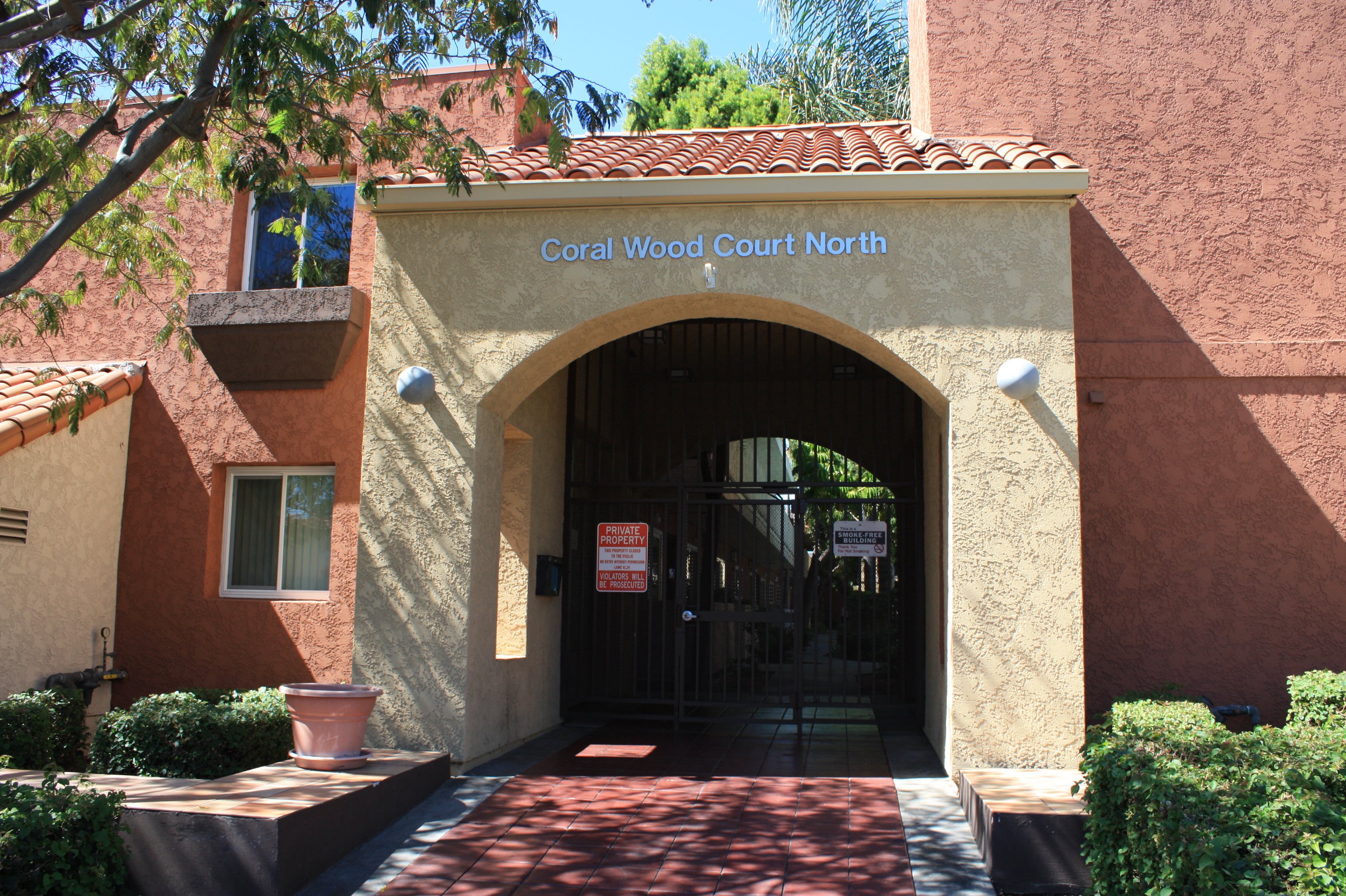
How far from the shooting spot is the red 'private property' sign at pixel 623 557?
9539mm

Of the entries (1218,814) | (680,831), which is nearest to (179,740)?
(680,831)

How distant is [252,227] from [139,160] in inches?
Answer: 150

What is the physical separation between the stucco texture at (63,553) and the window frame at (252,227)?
154 cm

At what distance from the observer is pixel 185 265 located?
8.41 meters

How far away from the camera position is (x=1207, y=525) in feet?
25.9

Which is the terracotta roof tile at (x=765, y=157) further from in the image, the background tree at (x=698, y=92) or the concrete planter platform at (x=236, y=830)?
the background tree at (x=698, y=92)

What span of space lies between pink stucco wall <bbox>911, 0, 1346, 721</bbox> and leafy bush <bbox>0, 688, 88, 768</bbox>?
7.75 meters

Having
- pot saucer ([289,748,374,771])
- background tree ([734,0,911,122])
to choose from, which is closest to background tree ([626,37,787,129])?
background tree ([734,0,911,122])

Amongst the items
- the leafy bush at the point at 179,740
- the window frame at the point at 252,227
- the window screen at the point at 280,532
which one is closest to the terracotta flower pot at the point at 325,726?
the leafy bush at the point at 179,740

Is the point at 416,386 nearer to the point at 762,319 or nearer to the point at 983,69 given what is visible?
the point at 762,319

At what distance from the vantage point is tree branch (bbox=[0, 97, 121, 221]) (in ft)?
19.0

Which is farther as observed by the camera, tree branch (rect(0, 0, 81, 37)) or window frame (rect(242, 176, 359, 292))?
window frame (rect(242, 176, 359, 292))

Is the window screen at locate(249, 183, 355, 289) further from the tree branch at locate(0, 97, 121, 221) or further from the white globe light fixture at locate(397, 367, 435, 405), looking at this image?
the tree branch at locate(0, 97, 121, 221)

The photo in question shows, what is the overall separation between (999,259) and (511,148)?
16.0 feet
